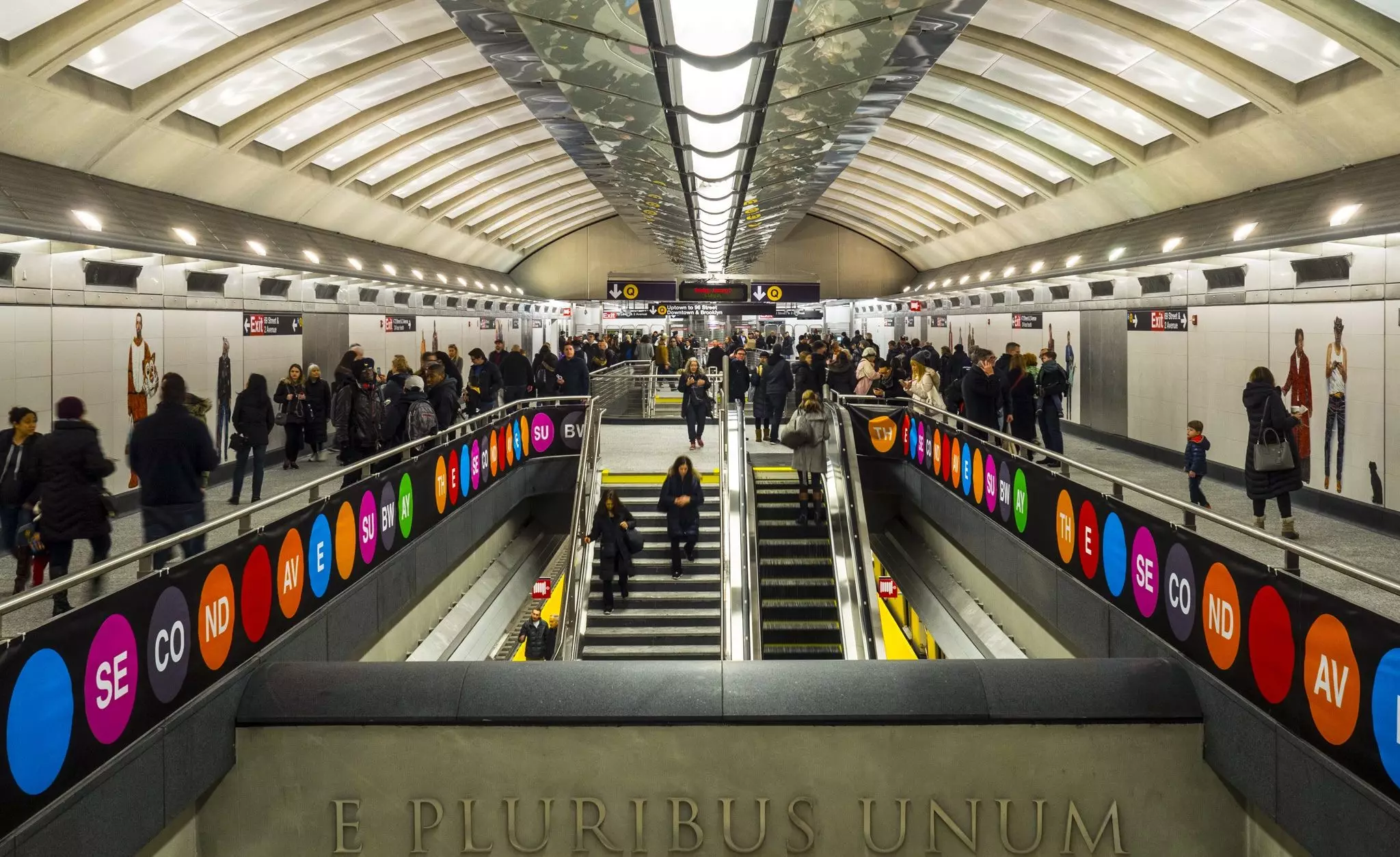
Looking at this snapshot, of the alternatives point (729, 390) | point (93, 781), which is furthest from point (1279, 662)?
point (729, 390)

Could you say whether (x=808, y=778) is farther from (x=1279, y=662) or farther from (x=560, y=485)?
(x=560, y=485)

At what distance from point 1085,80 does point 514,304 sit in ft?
77.7

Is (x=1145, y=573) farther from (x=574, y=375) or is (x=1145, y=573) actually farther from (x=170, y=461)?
(x=574, y=375)

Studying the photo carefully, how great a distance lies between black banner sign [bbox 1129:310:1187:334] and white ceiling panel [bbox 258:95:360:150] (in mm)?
12719

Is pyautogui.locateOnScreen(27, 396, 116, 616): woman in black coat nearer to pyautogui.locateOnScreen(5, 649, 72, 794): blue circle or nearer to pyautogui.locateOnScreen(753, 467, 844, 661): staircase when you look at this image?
pyautogui.locateOnScreen(5, 649, 72, 794): blue circle

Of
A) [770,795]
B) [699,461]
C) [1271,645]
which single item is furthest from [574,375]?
[1271,645]

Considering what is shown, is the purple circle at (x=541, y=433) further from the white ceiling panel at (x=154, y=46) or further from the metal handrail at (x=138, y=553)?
the metal handrail at (x=138, y=553)

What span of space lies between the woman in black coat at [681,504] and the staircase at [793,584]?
121cm

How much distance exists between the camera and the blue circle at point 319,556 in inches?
243

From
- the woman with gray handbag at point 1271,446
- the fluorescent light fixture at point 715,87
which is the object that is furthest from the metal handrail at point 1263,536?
the fluorescent light fixture at point 715,87

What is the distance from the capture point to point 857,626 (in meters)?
12.0

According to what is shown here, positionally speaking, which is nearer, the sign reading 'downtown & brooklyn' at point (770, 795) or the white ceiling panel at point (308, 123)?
the sign reading 'downtown & brooklyn' at point (770, 795)

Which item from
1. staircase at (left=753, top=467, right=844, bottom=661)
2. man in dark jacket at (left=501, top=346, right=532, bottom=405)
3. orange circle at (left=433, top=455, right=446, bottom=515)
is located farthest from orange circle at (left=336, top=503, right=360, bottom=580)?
man in dark jacket at (left=501, top=346, right=532, bottom=405)

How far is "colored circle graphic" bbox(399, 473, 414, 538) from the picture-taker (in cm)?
824
